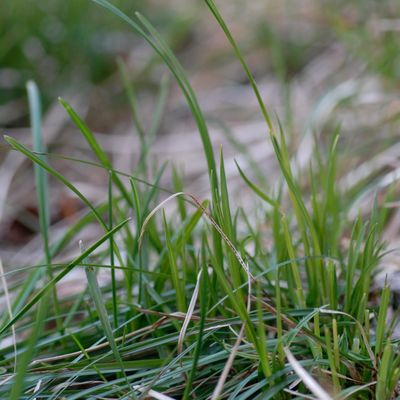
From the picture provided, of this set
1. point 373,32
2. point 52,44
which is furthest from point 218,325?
point 52,44

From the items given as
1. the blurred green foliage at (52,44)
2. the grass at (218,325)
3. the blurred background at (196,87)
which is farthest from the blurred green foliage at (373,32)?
the blurred green foliage at (52,44)

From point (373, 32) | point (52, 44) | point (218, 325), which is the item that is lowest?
point (218, 325)

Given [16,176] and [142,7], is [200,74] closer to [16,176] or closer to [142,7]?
[142,7]

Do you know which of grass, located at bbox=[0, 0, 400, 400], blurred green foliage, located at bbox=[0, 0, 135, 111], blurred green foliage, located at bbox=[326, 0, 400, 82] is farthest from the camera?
blurred green foliage, located at bbox=[0, 0, 135, 111]

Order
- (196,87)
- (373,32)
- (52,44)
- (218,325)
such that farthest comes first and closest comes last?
(196,87), (52,44), (373,32), (218,325)

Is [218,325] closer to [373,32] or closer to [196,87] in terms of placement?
[373,32]

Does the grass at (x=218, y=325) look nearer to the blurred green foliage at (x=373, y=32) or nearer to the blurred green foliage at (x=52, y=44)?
the blurred green foliage at (x=373, y=32)

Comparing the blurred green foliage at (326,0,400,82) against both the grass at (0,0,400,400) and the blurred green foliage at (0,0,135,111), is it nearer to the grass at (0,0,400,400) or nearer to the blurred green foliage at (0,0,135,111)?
the grass at (0,0,400,400)

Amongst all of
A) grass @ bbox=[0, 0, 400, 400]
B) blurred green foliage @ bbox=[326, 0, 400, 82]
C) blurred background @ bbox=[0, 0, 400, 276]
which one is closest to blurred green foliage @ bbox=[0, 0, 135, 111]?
blurred background @ bbox=[0, 0, 400, 276]
